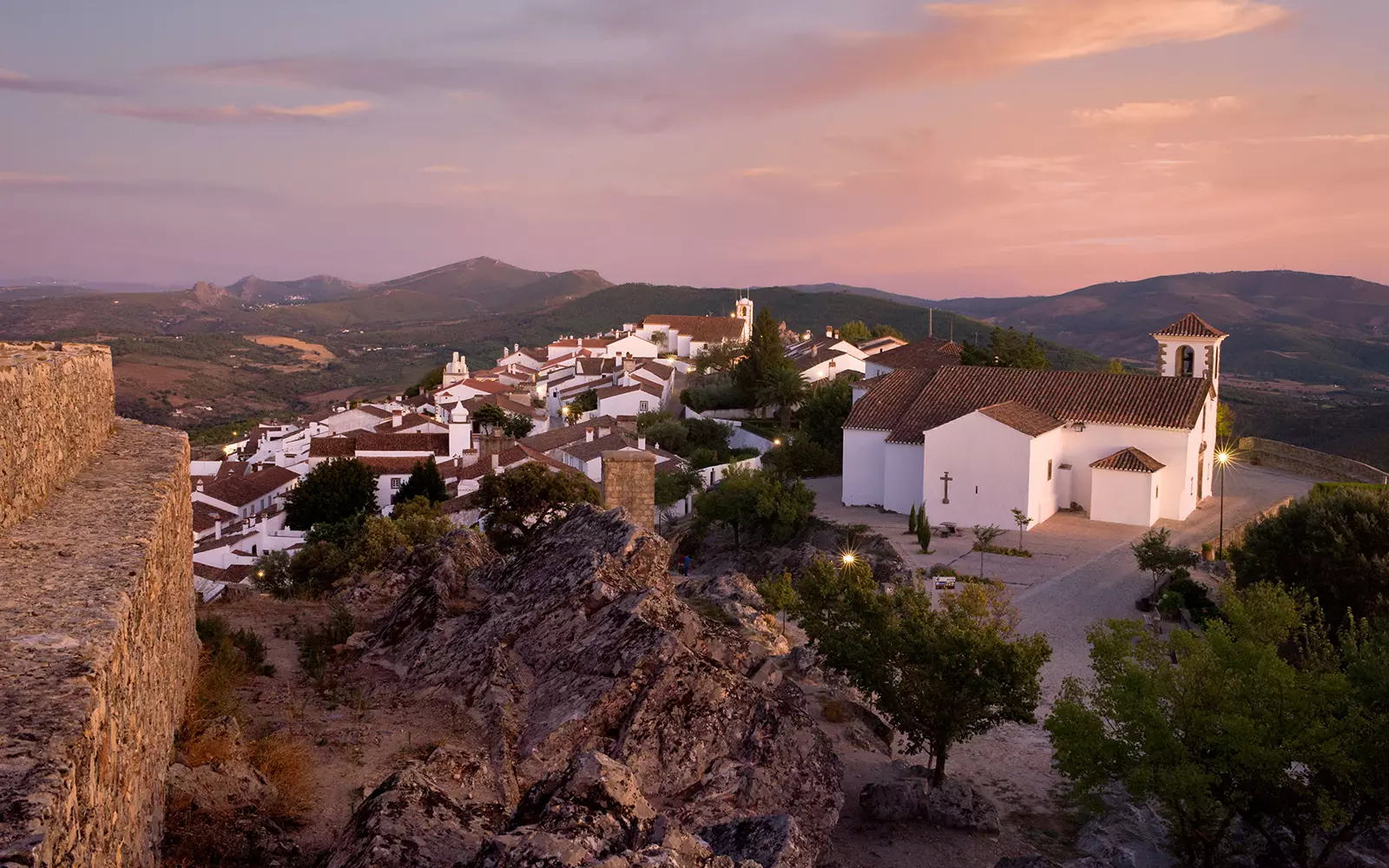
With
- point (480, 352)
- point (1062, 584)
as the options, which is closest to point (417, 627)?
point (1062, 584)

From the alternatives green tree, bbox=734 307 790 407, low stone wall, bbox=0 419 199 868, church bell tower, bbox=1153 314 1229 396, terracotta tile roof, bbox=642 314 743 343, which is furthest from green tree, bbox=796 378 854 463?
terracotta tile roof, bbox=642 314 743 343

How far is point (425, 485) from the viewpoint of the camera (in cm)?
3462

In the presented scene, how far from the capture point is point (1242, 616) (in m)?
12.4

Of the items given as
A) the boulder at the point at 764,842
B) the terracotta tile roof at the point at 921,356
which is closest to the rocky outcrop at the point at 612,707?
the boulder at the point at 764,842

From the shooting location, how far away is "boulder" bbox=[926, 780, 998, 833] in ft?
37.3

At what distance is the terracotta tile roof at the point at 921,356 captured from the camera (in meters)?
43.4

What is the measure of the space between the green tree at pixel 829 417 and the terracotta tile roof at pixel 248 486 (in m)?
21.8

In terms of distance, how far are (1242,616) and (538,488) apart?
14980mm

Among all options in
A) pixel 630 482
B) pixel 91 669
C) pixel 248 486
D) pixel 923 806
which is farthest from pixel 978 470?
pixel 248 486

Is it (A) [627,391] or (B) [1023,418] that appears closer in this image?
(B) [1023,418]

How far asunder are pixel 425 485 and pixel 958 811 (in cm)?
2637

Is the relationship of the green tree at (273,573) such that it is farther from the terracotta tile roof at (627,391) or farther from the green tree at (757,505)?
the terracotta tile roof at (627,391)

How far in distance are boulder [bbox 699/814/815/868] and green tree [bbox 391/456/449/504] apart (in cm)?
2863

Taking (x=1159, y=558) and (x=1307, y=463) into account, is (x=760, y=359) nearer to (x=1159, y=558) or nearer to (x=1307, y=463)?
(x=1307, y=463)
